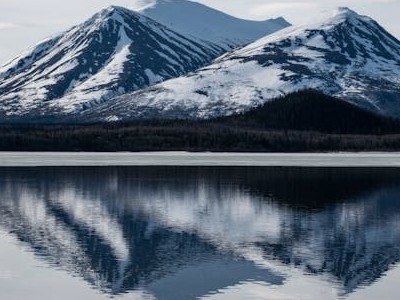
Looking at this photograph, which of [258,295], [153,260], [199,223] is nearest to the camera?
[258,295]

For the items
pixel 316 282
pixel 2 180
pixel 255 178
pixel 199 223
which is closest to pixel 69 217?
pixel 199 223

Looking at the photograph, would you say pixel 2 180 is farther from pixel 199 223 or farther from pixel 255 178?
pixel 199 223

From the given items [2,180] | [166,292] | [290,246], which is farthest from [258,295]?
[2,180]

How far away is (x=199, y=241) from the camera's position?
52500mm

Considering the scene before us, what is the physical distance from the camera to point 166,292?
38.2 metres

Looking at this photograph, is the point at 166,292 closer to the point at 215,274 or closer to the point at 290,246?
the point at 215,274

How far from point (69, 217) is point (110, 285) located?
24.5m

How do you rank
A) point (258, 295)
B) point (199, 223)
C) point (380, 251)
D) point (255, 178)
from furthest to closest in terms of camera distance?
1. point (255, 178)
2. point (199, 223)
3. point (380, 251)
4. point (258, 295)

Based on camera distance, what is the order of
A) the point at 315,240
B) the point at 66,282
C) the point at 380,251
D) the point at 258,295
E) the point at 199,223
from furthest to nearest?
the point at 199,223 → the point at 315,240 → the point at 380,251 → the point at 66,282 → the point at 258,295

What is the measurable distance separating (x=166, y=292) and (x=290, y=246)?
14166 millimetres

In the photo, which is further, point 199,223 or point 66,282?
point 199,223

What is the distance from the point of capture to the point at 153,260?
46062 millimetres

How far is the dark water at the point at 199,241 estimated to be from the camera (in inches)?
1565

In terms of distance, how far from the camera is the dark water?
39.8 m
